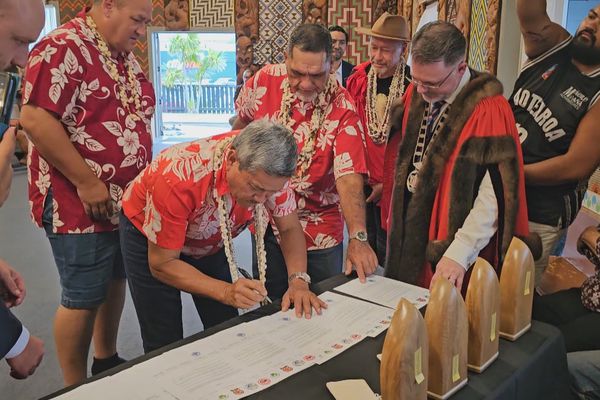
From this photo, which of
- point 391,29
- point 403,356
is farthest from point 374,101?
point 403,356

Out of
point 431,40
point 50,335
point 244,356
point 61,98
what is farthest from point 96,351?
point 431,40

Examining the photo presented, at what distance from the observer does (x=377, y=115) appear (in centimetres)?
322

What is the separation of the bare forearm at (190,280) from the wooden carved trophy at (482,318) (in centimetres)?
68

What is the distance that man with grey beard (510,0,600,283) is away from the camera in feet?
6.73

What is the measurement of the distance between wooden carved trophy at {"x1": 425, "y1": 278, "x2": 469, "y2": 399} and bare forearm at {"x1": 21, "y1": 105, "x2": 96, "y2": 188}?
1362mm

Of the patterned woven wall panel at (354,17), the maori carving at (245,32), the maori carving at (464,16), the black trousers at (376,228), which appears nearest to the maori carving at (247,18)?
the maori carving at (245,32)

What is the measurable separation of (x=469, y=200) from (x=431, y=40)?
1.71ft

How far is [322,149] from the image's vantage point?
2123 millimetres

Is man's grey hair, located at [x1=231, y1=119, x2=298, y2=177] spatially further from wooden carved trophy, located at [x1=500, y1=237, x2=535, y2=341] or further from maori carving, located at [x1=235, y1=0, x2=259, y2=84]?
maori carving, located at [x1=235, y1=0, x2=259, y2=84]

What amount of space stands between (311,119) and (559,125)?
0.92 metres

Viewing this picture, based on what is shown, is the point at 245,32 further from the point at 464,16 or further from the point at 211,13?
the point at 464,16

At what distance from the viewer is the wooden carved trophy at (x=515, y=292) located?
1.44 meters

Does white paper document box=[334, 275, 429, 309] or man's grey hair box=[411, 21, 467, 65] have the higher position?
man's grey hair box=[411, 21, 467, 65]

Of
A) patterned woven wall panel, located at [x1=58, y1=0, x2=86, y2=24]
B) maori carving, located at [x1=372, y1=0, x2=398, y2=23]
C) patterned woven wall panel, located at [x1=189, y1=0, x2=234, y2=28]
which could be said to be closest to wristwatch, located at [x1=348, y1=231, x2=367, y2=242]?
maori carving, located at [x1=372, y1=0, x2=398, y2=23]
